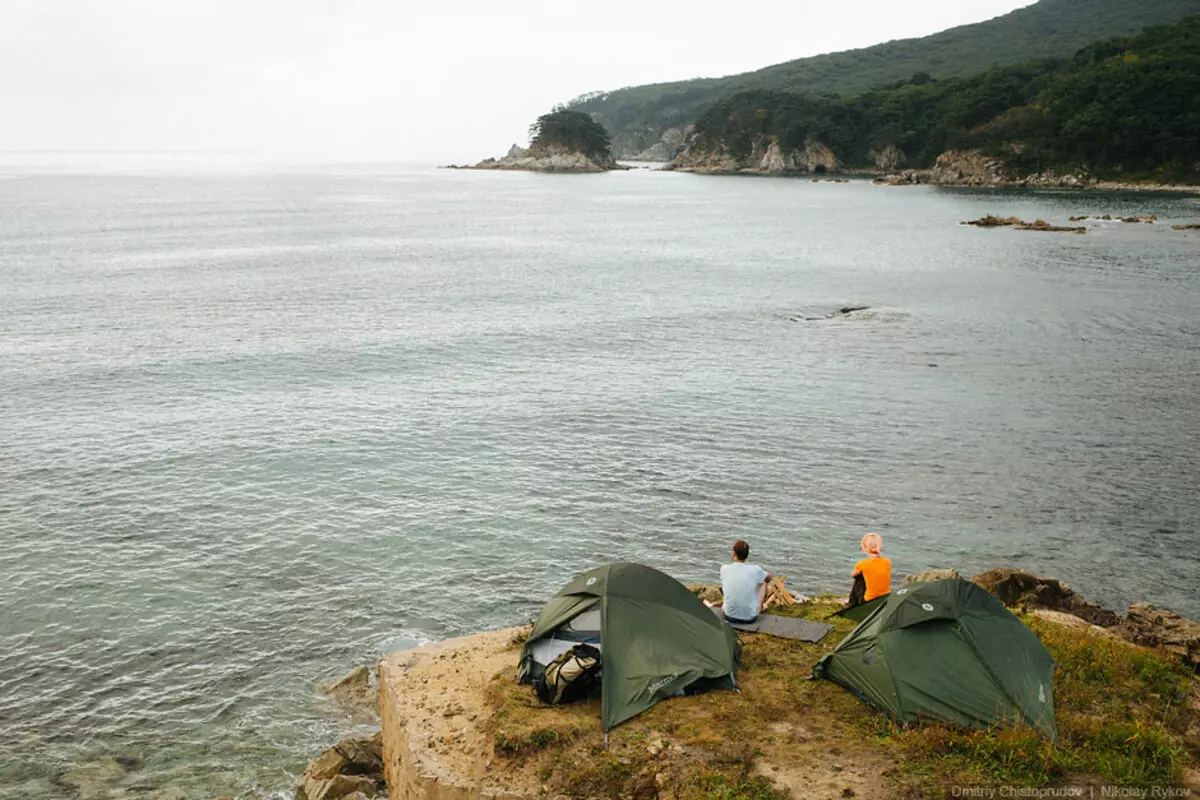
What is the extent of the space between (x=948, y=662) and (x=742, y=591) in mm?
3809

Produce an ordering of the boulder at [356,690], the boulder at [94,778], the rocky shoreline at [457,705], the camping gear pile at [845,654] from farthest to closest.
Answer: the boulder at [356,690] → the boulder at [94,778] → the camping gear pile at [845,654] → the rocky shoreline at [457,705]

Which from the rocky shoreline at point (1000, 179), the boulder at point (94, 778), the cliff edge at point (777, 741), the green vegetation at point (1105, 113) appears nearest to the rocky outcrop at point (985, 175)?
the rocky shoreline at point (1000, 179)

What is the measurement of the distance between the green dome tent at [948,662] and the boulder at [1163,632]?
447 centimetres

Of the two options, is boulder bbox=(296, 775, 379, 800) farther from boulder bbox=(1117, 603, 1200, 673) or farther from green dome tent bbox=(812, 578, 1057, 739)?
boulder bbox=(1117, 603, 1200, 673)

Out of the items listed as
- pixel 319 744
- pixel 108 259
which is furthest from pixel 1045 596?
pixel 108 259

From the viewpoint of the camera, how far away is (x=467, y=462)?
29.8 m

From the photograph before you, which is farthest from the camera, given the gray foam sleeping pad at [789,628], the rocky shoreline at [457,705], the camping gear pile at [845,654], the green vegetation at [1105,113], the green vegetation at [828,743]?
the green vegetation at [1105,113]

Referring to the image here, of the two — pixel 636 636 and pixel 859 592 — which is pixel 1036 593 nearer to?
pixel 859 592

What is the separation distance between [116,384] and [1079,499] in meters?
38.1

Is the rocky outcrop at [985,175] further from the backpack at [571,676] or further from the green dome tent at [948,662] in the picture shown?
the backpack at [571,676]

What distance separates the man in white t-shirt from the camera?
15555mm

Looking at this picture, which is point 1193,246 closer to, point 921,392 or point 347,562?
point 921,392

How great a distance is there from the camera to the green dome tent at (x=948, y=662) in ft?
40.4

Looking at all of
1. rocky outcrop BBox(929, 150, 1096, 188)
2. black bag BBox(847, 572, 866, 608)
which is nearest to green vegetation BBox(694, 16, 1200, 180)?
rocky outcrop BBox(929, 150, 1096, 188)
